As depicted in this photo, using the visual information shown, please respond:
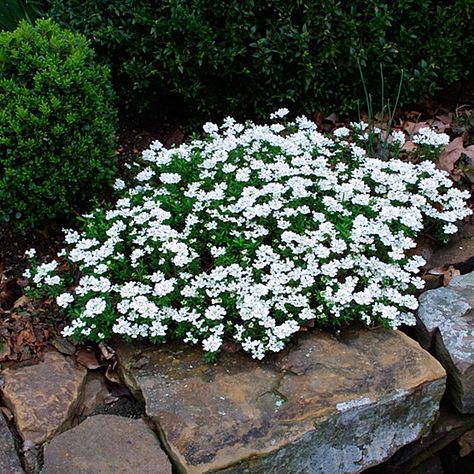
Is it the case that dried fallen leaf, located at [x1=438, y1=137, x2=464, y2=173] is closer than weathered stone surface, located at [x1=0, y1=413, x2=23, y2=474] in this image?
No

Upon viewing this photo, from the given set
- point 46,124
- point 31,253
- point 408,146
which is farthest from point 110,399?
point 408,146

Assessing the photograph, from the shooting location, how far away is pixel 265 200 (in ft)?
12.3

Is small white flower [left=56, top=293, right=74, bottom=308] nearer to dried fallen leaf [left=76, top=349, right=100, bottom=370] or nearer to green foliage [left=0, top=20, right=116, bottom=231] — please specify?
dried fallen leaf [left=76, top=349, right=100, bottom=370]

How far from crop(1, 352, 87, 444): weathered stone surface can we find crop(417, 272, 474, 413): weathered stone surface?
66.2 inches

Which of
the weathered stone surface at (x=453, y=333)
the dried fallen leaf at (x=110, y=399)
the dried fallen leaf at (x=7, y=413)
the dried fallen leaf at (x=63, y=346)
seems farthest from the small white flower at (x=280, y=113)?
the dried fallen leaf at (x=7, y=413)

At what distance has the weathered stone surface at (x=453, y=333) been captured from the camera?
332 cm

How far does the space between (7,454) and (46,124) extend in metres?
1.64

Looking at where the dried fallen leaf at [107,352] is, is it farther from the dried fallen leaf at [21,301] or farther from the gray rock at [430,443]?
the gray rock at [430,443]

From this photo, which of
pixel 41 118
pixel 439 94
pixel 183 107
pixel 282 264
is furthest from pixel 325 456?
pixel 439 94

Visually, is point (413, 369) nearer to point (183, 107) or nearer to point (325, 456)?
point (325, 456)

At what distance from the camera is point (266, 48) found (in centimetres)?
447

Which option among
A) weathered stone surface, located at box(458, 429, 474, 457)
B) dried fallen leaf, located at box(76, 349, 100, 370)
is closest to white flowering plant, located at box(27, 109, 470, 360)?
dried fallen leaf, located at box(76, 349, 100, 370)

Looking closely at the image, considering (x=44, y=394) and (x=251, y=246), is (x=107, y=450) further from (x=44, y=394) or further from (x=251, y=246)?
(x=251, y=246)

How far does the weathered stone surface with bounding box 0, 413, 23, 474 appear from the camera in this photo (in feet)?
9.70
